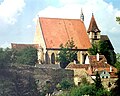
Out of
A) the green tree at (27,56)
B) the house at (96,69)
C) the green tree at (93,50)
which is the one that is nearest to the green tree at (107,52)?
the green tree at (93,50)

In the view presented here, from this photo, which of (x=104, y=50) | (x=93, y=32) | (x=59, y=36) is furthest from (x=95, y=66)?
(x=93, y=32)

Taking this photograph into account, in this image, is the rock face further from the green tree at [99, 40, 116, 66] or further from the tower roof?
the tower roof

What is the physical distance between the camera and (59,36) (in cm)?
6300

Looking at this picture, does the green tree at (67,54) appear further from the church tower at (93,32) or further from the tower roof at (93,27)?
the tower roof at (93,27)

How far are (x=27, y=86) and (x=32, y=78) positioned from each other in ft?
3.35

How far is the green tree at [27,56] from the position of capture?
54.7 m

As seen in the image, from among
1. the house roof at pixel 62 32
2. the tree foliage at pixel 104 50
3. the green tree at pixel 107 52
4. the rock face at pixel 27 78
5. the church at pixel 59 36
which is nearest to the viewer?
the rock face at pixel 27 78

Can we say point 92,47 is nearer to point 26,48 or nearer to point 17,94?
point 26,48

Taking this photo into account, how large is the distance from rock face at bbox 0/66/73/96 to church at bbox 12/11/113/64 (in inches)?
447

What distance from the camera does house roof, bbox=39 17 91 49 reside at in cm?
6238

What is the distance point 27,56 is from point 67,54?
5.98m

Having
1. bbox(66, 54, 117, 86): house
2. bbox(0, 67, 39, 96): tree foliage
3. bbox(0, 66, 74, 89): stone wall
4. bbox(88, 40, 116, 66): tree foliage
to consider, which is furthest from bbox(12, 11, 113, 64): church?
bbox(0, 67, 39, 96): tree foliage

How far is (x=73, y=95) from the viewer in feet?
129

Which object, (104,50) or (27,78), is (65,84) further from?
(104,50)
